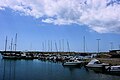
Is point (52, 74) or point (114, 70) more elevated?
point (114, 70)

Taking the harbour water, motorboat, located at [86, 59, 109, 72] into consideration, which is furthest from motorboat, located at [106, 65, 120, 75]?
motorboat, located at [86, 59, 109, 72]

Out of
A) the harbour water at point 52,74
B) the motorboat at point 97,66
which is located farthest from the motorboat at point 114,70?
the motorboat at point 97,66

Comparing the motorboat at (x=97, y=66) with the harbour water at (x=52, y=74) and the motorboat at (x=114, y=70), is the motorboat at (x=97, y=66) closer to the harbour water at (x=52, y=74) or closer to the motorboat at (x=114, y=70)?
the harbour water at (x=52, y=74)

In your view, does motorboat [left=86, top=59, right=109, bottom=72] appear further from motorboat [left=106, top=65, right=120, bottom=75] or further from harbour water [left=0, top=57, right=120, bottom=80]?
motorboat [left=106, top=65, right=120, bottom=75]

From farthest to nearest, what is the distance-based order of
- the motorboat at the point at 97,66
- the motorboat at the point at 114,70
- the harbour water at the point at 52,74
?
the motorboat at the point at 97,66
the motorboat at the point at 114,70
the harbour water at the point at 52,74

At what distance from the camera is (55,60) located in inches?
4136

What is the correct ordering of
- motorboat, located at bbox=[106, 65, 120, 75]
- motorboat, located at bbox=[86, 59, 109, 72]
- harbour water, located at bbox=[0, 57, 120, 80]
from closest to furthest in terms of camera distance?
1. harbour water, located at bbox=[0, 57, 120, 80]
2. motorboat, located at bbox=[106, 65, 120, 75]
3. motorboat, located at bbox=[86, 59, 109, 72]

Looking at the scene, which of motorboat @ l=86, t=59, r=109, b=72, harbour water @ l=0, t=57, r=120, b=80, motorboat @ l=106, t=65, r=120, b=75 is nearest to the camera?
harbour water @ l=0, t=57, r=120, b=80

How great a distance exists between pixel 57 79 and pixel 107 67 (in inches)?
530

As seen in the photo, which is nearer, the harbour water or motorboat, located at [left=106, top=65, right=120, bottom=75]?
the harbour water

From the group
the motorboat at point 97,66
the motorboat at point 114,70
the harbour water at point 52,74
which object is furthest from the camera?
the motorboat at point 97,66

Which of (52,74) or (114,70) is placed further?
(52,74)

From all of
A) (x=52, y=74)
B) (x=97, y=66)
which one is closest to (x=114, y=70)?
(x=97, y=66)

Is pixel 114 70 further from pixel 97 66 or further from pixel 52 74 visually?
pixel 52 74
